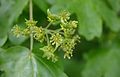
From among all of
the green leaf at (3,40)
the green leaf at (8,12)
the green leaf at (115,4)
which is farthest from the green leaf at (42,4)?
the green leaf at (115,4)

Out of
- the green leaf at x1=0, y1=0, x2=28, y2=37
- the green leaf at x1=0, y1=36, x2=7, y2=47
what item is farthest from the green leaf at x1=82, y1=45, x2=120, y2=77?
the green leaf at x1=0, y1=36, x2=7, y2=47

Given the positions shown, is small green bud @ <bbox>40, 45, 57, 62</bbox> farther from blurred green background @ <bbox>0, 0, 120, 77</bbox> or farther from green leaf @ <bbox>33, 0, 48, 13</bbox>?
green leaf @ <bbox>33, 0, 48, 13</bbox>

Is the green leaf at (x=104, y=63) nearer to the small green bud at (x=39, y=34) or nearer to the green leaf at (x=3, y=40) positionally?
the green leaf at (x=3, y=40)

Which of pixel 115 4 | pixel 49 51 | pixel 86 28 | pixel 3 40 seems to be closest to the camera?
pixel 49 51

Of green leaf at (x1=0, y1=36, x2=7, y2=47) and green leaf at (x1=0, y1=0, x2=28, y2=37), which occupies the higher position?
green leaf at (x1=0, y1=0, x2=28, y2=37)

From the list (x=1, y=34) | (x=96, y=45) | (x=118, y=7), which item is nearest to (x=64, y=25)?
(x=1, y=34)

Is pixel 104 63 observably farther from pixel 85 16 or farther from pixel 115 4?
pixel 85 16

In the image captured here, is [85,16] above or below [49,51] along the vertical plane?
above

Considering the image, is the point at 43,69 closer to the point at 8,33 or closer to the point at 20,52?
the point at 20,52

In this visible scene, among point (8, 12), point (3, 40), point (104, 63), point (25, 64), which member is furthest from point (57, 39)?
point (104, 63)
